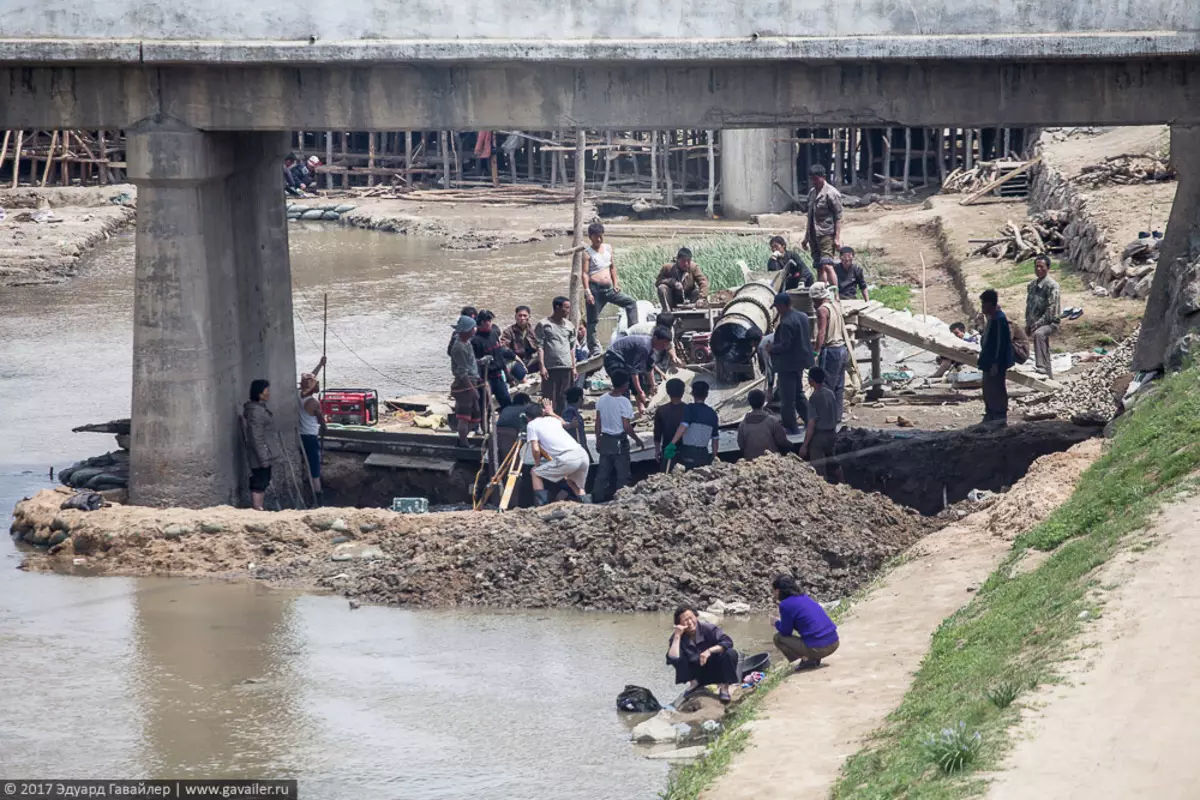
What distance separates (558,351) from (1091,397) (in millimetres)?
6113

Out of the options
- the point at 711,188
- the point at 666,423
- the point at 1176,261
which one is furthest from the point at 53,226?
the point at 1176,261

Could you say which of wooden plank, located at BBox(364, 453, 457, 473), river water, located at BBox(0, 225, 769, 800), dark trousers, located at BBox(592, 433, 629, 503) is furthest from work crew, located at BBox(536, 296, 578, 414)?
river water, located at BBox(0, 225, 769, 800)

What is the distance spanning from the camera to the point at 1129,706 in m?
9.35

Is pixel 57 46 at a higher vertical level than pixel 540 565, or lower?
higher

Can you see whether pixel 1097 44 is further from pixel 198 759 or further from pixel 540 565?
pixel 198 759

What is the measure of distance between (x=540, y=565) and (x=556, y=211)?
28.8 m

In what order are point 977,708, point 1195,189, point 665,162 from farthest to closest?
point 665,162
point 1195,189
point 977,708

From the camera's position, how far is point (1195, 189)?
60.8ft

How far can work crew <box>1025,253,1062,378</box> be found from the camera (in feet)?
70.2

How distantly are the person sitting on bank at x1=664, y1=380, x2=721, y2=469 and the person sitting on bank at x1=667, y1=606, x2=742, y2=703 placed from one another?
16.0 feet

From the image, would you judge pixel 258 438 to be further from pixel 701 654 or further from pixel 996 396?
pixel 996 396

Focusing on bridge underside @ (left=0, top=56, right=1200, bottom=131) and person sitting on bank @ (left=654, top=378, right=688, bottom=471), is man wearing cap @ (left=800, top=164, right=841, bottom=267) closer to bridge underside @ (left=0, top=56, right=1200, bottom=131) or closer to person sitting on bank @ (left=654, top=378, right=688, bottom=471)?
bridge underside @ (left=0, top=56, right=1200, bottom=131)

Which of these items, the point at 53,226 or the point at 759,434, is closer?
the point at 759,434

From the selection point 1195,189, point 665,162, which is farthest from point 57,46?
point 665,162
